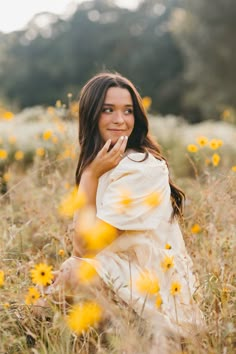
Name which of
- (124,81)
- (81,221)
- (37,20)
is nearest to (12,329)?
(81,221)

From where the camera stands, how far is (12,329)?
7.20 feet

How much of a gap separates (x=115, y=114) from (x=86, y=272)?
2.74 ft

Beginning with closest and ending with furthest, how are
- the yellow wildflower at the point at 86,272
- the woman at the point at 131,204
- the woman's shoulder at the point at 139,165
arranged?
the yellow wildflower at the point at 86,272 → the woman at the point at 131,204 → the woman's shoulder at the point at 139,165

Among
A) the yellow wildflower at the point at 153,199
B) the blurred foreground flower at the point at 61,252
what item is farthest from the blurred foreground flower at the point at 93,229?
the blurred foreground flower at the point at 61,252

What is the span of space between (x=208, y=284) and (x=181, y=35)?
18141mm

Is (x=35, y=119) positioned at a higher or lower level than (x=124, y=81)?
lower

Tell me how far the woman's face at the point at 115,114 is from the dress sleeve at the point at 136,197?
0.75 feet

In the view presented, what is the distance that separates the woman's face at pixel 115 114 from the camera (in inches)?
104

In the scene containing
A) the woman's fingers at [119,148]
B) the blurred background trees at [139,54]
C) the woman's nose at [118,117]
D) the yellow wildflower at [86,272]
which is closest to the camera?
the yellow wildflower at [86,272]

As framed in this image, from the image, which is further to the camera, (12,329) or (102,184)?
Result: (102,184)

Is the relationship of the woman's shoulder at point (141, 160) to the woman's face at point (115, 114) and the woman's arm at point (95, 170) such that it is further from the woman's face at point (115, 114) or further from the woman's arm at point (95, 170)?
the woman's face at point (115, 114)

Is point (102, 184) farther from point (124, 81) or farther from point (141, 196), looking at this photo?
point (124, 81)

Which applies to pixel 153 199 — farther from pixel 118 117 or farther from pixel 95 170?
pixel 118 117

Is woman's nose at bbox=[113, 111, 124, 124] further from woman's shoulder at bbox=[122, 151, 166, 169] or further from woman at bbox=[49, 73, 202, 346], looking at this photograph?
woman's shoulder at bbox=[122, 151, 166, 169]
